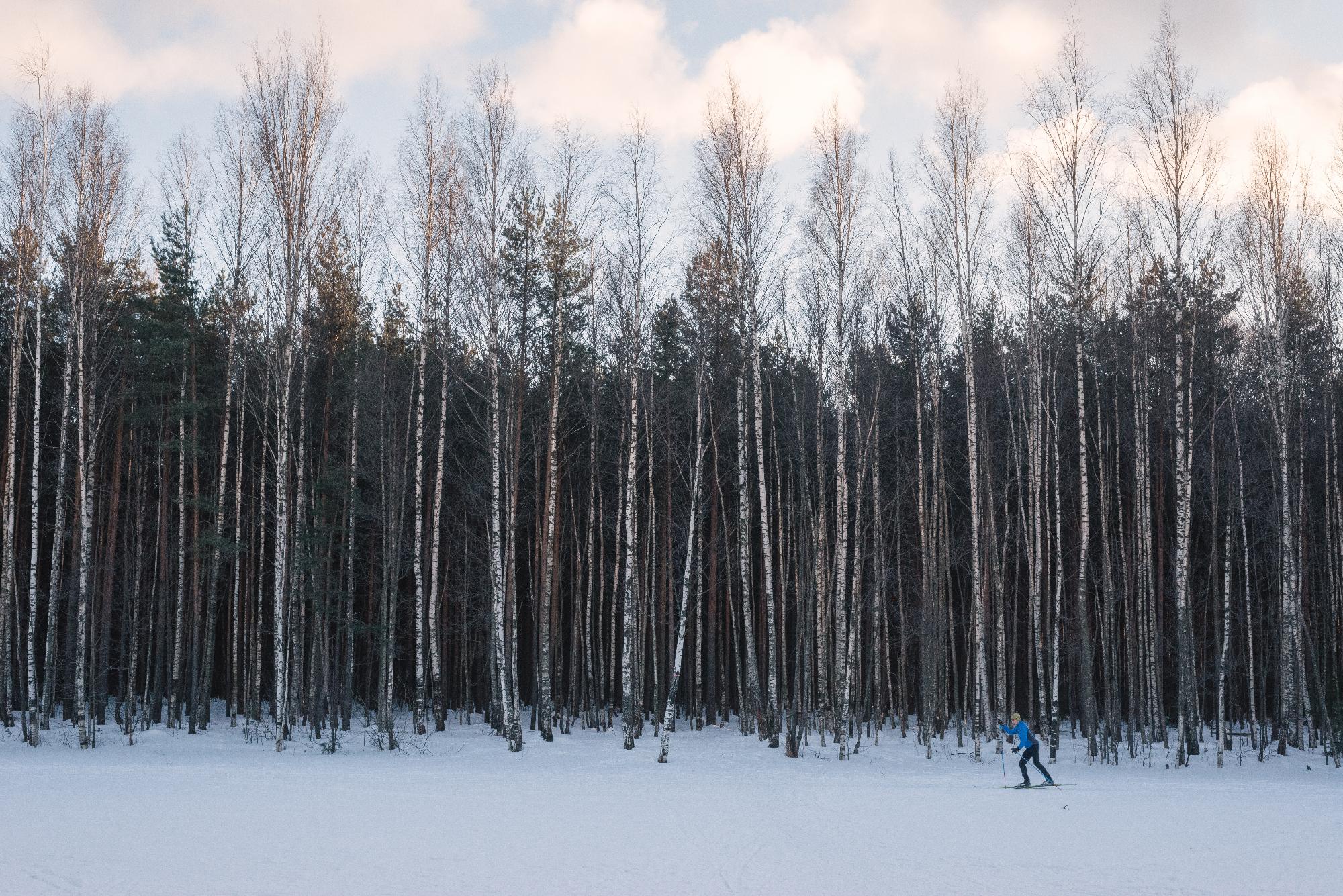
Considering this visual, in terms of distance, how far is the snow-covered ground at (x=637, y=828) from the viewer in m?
7.96

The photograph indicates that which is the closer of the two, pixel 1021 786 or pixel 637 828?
pixel 637 828

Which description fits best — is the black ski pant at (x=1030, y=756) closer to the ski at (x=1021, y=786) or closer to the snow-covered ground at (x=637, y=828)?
the ski at (x=1021, y=786)

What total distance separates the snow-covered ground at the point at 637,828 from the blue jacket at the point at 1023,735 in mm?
882

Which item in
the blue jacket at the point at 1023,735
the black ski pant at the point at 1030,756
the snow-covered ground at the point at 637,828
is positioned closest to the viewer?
the snow-covered ground at the point at 637,828

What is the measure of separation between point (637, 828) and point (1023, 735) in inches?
322

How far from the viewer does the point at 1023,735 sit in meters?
15.8

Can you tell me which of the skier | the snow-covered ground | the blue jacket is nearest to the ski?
the skier

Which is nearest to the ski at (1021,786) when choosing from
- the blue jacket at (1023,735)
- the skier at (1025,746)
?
the skier at (1025,746)

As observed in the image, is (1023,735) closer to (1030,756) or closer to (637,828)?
(1030,756)

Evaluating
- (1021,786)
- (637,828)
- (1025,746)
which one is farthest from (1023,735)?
(637,828)

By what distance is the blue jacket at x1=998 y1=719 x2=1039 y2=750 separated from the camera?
15664 mm

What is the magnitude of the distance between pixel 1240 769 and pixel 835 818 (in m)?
11.9

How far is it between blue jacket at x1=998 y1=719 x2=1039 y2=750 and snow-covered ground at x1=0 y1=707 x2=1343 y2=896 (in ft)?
2.89

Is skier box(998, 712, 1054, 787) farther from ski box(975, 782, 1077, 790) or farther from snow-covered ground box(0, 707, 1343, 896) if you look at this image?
snow-covered ground box(0, 707, 1343, 896)
